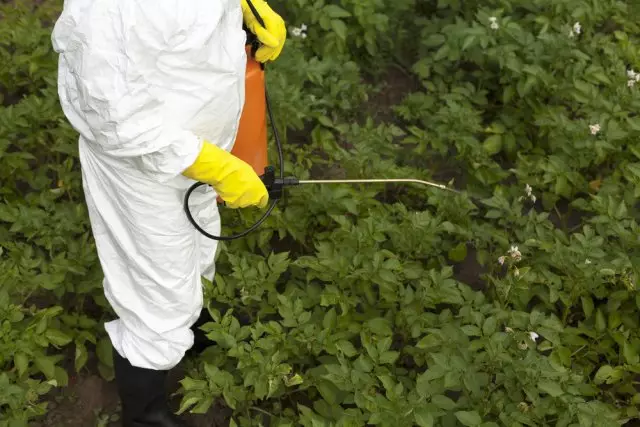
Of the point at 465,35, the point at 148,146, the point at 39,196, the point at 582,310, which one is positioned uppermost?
the point at 148,146

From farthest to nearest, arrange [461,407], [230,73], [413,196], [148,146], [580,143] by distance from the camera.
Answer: [413,196] < [580,143] < [461,407] < [230,73] < [148,146]

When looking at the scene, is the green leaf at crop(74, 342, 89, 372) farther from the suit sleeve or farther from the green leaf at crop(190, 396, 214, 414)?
the suit sleeve

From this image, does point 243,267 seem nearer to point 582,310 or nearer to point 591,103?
point 582,310

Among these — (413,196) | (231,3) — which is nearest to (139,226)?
(231,3)

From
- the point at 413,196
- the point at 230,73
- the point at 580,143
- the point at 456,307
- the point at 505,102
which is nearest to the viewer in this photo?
the point at 230,73

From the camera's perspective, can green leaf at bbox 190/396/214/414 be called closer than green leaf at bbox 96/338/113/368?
Yes

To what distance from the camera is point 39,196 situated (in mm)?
3107

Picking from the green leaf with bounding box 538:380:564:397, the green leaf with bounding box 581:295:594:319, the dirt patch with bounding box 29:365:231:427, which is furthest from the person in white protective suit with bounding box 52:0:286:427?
the green leaf with bounding box 581:295:594:319

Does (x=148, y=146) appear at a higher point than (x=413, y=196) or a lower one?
higher

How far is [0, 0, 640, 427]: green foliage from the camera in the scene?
227 centimetres

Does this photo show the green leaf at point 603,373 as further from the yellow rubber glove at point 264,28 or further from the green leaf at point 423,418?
the yellow rubber glove at point 264,28

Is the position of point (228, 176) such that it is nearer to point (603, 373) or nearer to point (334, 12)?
point (603, 373)

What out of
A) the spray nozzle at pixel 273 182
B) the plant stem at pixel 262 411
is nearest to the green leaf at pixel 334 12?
the spray nozzle at pixel 273 182

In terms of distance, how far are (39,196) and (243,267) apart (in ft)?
3.88
